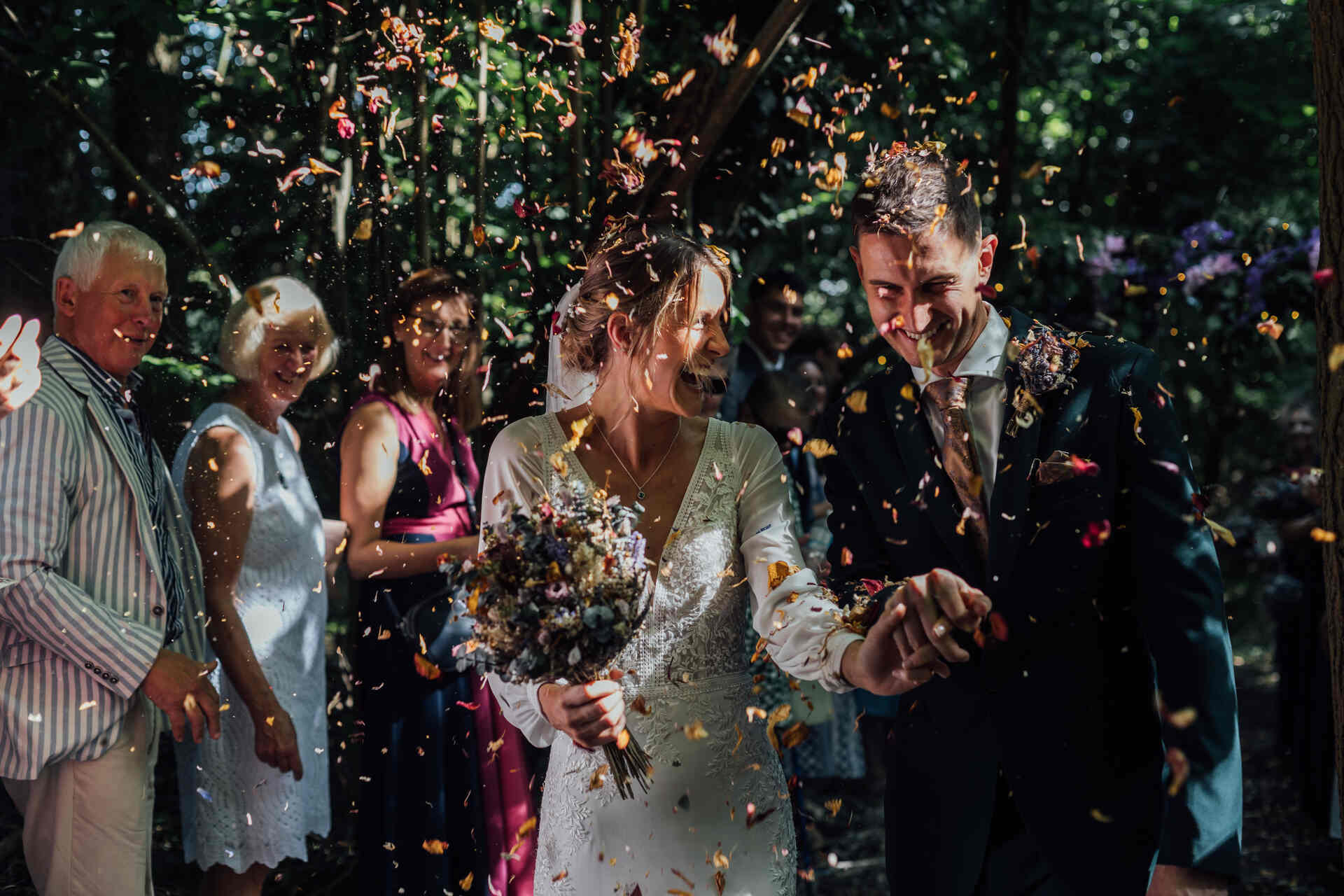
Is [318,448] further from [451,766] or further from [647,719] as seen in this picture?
[647,719]

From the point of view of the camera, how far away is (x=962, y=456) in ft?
7.50

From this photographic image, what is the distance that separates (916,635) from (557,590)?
2.26ft

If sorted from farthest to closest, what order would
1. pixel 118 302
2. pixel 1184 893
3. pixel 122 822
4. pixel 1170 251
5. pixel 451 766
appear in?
1. pixel 1170 251
2. pixel 451 766
3. pixel 118 302
4. pixel 122 822
5. pixel 1184 893

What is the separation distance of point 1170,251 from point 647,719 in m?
5.41

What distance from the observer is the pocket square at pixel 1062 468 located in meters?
2.14

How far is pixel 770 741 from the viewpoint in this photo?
102 inches

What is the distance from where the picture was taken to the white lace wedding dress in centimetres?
241

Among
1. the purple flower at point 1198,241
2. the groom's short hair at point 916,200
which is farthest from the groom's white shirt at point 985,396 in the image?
the purple flower at point 1198,241

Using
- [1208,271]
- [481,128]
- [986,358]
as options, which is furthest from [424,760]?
[1208,271]

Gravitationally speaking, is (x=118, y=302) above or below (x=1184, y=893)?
above

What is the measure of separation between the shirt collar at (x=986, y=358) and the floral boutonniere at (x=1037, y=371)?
0.05 m

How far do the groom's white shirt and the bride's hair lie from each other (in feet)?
1.88

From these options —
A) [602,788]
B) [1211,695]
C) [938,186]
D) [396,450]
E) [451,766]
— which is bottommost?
[451,766]

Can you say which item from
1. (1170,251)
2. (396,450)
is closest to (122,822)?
(396,450)
